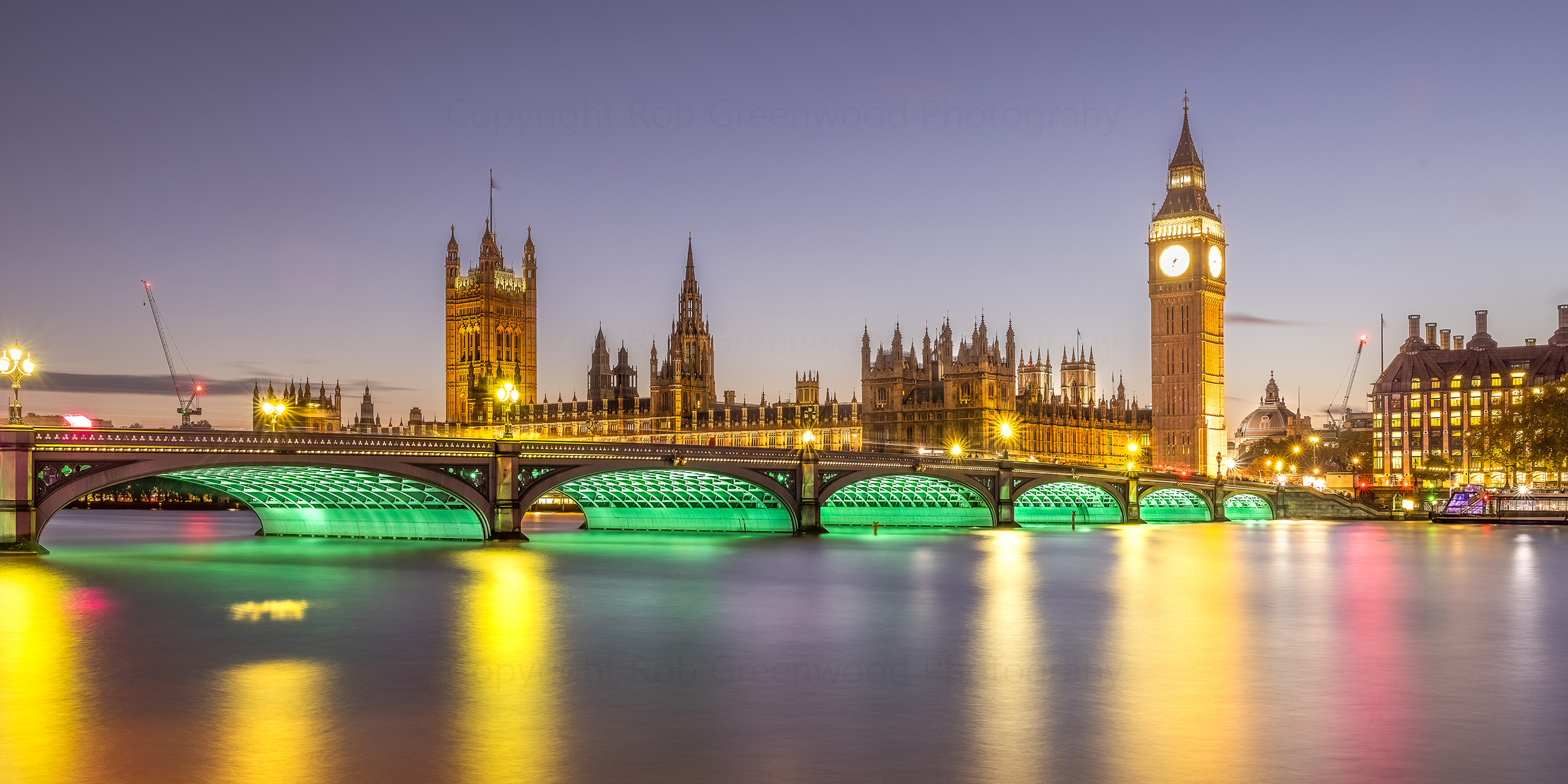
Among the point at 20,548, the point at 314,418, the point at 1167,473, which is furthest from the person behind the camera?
the point at 314,418

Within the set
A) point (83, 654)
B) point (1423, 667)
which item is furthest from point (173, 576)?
point (1423, 667)

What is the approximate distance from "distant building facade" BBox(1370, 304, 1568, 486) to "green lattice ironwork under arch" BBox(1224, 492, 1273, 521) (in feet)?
101

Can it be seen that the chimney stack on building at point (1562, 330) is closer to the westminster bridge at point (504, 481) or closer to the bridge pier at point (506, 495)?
the westminster bridge at point (504, 481)

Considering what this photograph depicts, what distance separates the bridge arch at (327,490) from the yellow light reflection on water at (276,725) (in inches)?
988

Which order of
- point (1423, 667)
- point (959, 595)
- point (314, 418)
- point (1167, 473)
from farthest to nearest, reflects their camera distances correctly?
point (314, 418) < point (1167, 473) < point (959, 595) < point (1423, 667)

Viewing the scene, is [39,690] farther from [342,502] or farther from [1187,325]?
[1187,325]

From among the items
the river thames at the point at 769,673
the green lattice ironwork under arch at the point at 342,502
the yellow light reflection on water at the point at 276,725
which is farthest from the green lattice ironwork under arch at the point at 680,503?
the yellow light reflection on water at the point at 276,725

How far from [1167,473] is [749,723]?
4367 inches

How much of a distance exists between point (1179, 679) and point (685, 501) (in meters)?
61.0

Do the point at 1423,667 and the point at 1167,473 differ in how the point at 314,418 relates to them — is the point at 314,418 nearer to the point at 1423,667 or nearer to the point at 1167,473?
the point at 1167,473

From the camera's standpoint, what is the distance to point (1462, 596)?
148ft

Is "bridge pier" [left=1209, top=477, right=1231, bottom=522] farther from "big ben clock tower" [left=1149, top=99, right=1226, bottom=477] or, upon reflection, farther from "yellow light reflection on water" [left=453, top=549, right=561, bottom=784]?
"yellow light reflection on water" [left=453, top=549, right=561, bottom=784]

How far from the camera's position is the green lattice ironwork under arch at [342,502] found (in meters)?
59.5

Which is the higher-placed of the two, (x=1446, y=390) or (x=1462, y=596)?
(x=1446, y=390)
